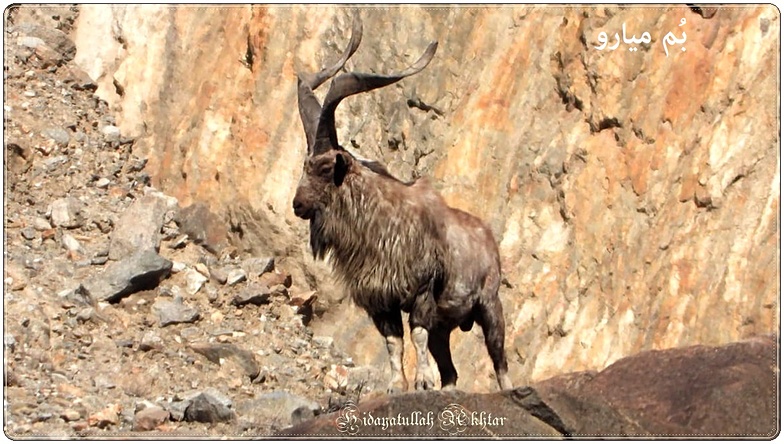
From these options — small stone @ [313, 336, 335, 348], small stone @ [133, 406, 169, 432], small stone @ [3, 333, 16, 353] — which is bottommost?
small stone @ [3, 333, 16, 353]

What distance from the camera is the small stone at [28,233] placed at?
15.3 m

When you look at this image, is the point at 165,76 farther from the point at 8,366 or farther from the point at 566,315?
the point at 566,315

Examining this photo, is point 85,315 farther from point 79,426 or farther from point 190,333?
point 79,426

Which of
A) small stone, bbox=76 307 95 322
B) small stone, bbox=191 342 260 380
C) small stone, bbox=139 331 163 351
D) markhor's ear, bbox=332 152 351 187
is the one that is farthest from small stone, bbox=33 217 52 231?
markhor's ear, bbox=332 152 351 187

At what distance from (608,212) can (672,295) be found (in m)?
1.32

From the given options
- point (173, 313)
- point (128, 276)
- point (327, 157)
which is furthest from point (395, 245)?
point (128, 276)

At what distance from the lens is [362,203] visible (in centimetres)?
1075

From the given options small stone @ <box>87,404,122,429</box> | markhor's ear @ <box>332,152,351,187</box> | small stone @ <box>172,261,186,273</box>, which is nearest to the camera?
markhor's ear @ <box>332,152,351,187</box>

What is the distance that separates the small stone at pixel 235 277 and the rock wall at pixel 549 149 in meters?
0.55

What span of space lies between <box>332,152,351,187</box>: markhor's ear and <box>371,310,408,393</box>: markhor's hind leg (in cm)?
122

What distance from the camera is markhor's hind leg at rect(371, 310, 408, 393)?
9977 mm

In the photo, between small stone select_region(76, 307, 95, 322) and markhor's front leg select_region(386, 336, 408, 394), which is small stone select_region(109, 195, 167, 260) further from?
markhor's front leg select_region(386, 336, 408, 394)

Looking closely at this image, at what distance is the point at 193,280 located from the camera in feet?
49.4

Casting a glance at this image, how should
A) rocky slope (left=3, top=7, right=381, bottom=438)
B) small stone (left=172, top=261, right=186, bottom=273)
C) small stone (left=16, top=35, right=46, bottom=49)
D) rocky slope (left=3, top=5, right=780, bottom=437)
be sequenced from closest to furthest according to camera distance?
Result: rocky slope (left=3, top=7, right=381, bottom=438) < rocky slope (left=3, top=5, right=780, bottom=437) < small stone (left=172, top=261, right=186, bottom=273) < small stone (left=16, top=35, right=46, bottom=49)
